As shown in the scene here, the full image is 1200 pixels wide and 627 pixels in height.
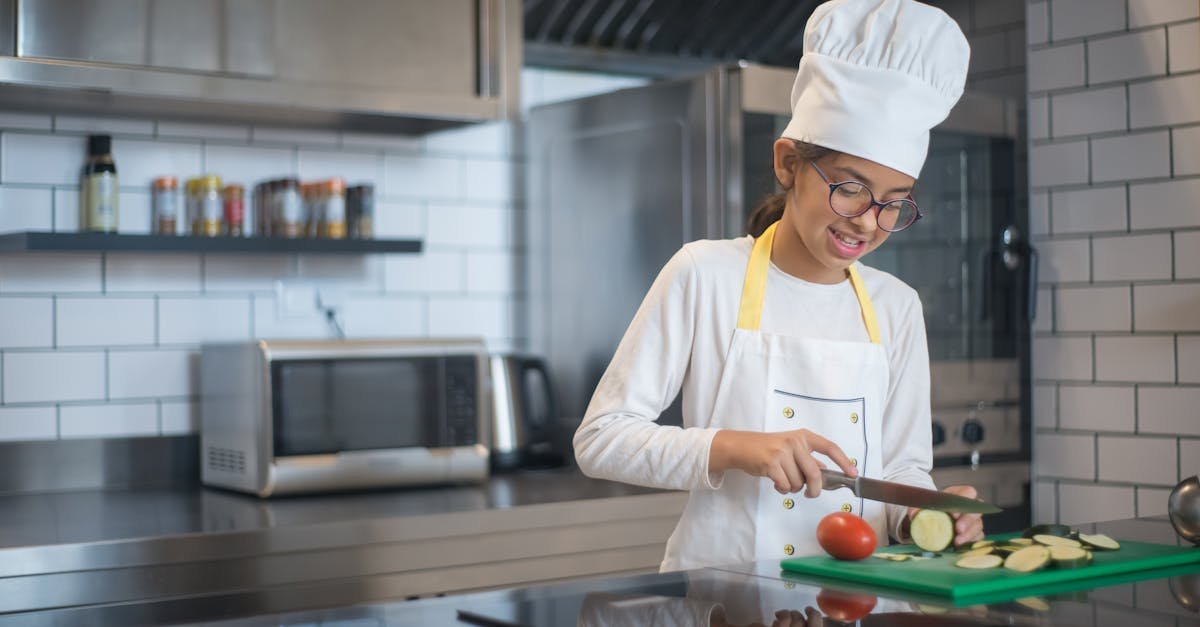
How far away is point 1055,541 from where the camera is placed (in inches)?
51.4

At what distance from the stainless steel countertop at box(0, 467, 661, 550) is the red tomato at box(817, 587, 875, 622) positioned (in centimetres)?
109

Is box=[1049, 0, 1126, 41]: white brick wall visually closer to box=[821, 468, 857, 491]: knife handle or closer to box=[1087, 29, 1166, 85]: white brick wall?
box=[1087, 29, 1166, 85]: white brick wall

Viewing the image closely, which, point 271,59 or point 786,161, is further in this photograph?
point 271,59

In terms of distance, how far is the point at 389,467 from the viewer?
2.40 m

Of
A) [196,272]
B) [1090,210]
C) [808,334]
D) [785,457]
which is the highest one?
[1090,210]

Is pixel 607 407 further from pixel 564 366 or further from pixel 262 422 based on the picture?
pixel 564 366

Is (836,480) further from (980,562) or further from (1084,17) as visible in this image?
(1084,17)

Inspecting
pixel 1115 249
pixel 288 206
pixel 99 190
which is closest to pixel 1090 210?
pixel 1115 249

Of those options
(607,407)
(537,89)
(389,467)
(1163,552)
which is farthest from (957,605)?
(537,89)

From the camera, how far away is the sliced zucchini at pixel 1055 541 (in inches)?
50.8

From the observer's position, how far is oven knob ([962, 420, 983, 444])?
8.55 feet

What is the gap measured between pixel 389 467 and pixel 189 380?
0.47 metres

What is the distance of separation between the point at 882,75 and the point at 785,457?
1.39ft

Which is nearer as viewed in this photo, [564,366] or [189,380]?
[189,380]
